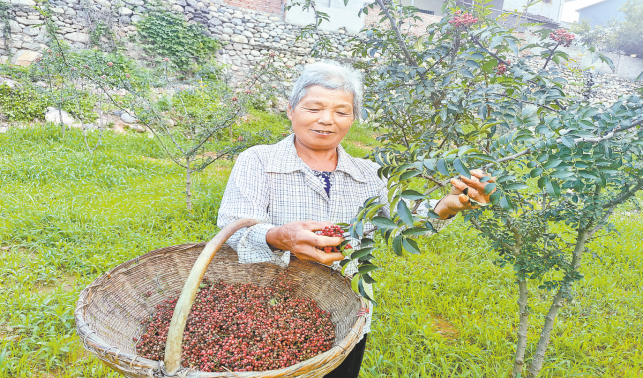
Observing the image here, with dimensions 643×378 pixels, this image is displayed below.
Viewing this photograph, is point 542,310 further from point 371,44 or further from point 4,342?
point 4,342

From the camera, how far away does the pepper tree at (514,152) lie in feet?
3.36

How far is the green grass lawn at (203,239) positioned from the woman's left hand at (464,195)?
1.14m

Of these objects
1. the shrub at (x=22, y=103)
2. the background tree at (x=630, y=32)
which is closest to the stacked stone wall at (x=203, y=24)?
the shrub at (x=22, y=103)

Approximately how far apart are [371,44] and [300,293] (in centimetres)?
155

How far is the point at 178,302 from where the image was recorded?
Result: 108 centimetres

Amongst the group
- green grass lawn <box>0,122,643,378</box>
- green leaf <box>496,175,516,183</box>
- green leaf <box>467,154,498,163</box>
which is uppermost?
green leaf <box>467,154,498,163</box>

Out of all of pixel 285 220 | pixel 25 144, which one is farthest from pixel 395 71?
pixel 25 144

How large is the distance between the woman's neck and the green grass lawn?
→ 126 cm

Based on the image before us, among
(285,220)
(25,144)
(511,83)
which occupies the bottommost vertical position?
(25,144)

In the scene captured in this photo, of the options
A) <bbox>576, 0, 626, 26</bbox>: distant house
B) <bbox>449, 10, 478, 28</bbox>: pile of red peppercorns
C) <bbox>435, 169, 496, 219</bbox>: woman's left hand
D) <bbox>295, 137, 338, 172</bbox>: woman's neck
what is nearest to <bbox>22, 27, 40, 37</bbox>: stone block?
<bbox>295, 137, 338, 172</bbox>: woman's neck

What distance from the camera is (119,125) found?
6961 mm

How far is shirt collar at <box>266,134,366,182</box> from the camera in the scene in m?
1.71

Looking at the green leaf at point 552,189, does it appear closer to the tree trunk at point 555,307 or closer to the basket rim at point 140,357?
the basket rim at point 140,357

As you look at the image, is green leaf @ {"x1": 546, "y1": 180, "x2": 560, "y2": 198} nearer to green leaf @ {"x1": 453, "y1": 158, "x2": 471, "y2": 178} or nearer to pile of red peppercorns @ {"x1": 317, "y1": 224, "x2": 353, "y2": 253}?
green leaf @ {"x1": 453, "y1": 158, "x2": 471, "y2": 178}
